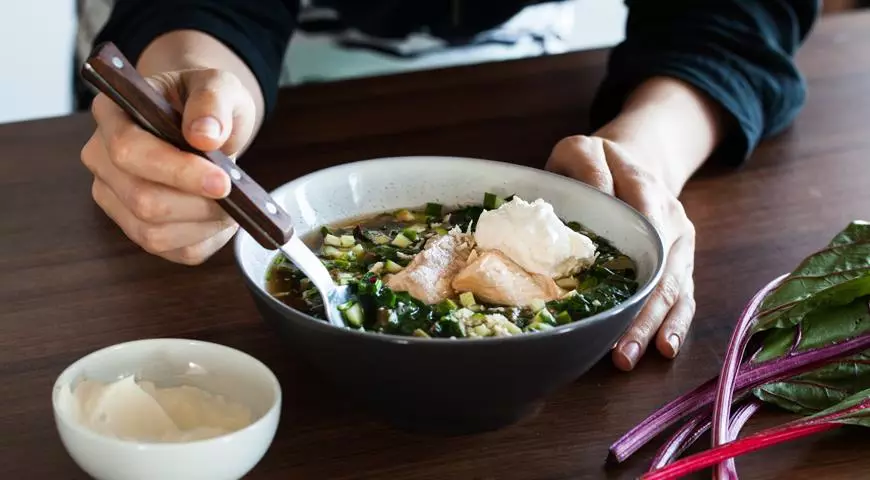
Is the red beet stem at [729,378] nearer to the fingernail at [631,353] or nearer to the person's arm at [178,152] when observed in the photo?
the fingernail at [631,353]

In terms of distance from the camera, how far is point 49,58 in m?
2.46

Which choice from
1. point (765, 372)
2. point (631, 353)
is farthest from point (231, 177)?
point (765, 372)

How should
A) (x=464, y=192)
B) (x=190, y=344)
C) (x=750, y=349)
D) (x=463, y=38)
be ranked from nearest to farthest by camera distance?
(x=190, y=344), (x=750, y=349), (x=464, y=192), (x=463, y=38)

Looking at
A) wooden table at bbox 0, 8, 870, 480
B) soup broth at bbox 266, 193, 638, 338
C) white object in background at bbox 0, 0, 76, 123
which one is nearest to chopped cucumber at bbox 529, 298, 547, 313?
soup broth at bbox 266, 193, 638, 338

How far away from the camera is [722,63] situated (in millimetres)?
1663

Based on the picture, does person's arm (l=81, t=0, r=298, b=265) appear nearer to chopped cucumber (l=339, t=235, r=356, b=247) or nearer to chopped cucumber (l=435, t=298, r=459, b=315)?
chopped cucumber (l=339, t=235, r=356, b=247)

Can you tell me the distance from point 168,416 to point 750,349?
632 mm

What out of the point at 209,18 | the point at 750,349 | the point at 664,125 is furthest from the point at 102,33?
the point at 750,349

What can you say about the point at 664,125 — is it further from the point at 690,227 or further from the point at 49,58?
the point at 49,58

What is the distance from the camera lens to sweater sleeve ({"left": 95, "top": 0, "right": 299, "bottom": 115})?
1.57m

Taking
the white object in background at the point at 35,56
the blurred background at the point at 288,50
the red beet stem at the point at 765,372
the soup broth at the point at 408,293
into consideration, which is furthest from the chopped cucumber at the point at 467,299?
the white object in background at the point at 35,56

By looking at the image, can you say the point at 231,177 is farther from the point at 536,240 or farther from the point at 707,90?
the point at 707,90

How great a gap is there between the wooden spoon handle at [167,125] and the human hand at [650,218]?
41 cm

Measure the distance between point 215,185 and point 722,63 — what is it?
107cm
